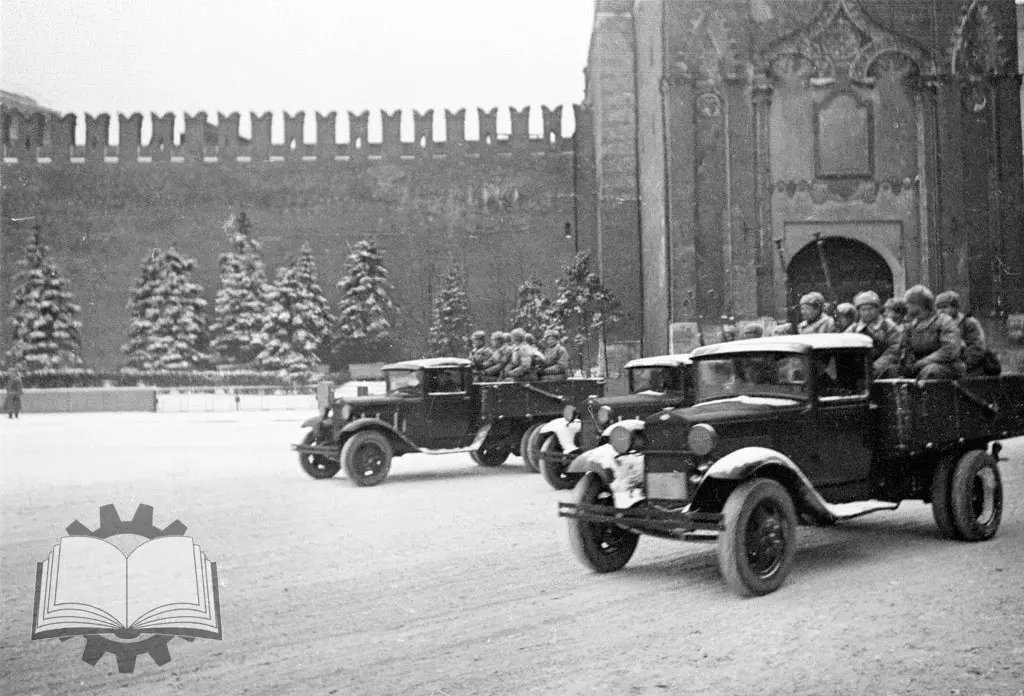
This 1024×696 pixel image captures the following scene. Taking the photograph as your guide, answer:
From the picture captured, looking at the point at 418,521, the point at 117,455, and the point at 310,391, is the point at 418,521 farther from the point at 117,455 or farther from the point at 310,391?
the point at 310,391

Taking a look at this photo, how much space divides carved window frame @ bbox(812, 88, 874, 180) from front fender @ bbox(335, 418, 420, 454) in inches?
704

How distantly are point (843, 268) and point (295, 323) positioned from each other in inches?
816

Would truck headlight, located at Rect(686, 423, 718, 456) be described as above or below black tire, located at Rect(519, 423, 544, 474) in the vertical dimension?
above

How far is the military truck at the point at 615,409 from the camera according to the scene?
9.48 m

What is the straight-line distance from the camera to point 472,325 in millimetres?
37844

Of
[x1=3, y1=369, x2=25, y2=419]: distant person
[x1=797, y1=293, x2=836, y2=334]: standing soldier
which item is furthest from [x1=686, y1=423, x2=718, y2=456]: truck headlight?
[x1=3, y1=369, x2=25, y2=419]: distant person

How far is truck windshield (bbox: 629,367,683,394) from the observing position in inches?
400

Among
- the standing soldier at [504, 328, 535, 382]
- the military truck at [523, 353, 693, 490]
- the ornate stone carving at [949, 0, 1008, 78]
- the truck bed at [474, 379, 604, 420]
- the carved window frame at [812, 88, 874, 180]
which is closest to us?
the military truck at [523, 353, 693, 490]

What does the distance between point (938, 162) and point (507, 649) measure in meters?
25.2

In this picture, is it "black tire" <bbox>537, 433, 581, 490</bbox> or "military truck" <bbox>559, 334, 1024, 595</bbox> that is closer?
"military truck" <bbox>559, 334, 1024, 595</bbox>

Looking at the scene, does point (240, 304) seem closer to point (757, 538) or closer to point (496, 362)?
point (496, 362)

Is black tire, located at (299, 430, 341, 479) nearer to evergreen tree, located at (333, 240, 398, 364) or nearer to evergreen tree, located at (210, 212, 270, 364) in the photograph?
evergreen tree, located at (210, 212, 270, 364)

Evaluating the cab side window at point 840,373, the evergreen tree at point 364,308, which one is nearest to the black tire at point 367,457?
the cab side window at point 840,373

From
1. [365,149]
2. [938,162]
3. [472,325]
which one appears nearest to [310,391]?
[472,325]
